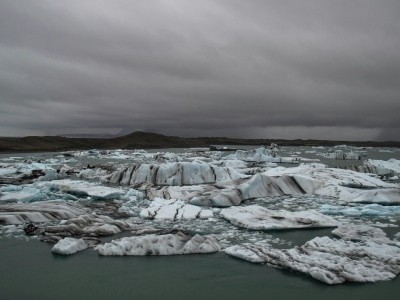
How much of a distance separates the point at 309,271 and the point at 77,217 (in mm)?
6740

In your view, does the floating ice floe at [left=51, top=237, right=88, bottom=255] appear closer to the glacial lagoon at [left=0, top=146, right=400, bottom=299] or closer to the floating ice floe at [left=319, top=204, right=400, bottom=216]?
the glacial lagoon at [left=0, top=146, right=400, bottom=299]

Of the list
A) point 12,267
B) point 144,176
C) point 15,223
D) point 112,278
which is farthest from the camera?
point 144,176

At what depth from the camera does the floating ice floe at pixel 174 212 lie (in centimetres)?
1140

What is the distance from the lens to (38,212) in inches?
433

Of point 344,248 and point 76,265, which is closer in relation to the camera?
point 76,265

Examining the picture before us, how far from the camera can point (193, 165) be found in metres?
20.0

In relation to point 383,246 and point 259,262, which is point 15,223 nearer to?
point 259,262

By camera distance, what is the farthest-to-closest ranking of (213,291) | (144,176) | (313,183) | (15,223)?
(144,176) < (313,183) < (15,223) < (213,291)

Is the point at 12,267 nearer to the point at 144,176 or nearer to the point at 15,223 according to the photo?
the point at 15,223

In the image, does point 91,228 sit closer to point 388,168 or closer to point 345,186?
point 345,186

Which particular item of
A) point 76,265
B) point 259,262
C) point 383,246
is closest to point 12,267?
point 76,265

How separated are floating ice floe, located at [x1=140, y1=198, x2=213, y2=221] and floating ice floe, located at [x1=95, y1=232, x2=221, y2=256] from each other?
284cm

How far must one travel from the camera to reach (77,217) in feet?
35.2

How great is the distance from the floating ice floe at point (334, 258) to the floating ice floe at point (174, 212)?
333 cm
